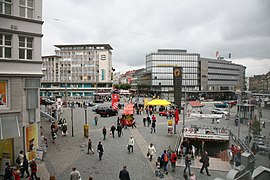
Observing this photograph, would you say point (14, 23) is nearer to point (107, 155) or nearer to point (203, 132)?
point (107, 155)

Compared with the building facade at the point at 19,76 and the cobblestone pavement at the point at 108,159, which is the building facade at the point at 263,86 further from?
the building facade at the point at 19,76

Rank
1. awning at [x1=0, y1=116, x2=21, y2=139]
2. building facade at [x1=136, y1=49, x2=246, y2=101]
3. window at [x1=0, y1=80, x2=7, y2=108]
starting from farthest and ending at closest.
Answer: building facade at [x1=136, y1=49, x2=246, y2=101], window at [x1=0, y1=80, x2=7, y2=108], awning at [x1=0, y1=116, x2=21, y2=139]

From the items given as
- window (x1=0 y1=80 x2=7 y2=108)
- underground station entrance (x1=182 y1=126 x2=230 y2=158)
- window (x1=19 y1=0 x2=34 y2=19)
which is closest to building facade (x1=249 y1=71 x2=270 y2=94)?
underground station entrance (x1=182 y1=126 x2=230 y2=158)

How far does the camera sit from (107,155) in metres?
14.7

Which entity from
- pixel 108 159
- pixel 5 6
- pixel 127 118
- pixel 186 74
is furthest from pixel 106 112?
pixel 186 74

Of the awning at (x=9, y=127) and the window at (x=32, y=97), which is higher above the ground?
the window at (x=32, y=97)

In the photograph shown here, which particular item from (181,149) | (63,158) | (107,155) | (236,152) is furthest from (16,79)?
(236,152)

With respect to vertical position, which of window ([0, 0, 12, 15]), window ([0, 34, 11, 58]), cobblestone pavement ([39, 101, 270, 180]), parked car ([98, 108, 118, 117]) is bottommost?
cobblestone pavement ([39, 101, 270, 180])

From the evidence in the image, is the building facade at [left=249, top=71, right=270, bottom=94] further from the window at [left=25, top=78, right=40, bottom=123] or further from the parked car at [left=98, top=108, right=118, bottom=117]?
the parked car at [left=98, top=108, right=118, bottom=117]

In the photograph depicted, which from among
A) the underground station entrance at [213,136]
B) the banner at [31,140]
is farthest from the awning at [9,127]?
the underground station entrance at [213,136]

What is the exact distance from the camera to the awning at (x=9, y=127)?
11453mm

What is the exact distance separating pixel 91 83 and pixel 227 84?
72723 mm

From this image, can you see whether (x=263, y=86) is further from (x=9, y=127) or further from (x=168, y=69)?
(x=9, y=127)

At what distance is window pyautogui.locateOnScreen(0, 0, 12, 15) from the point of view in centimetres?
1226
